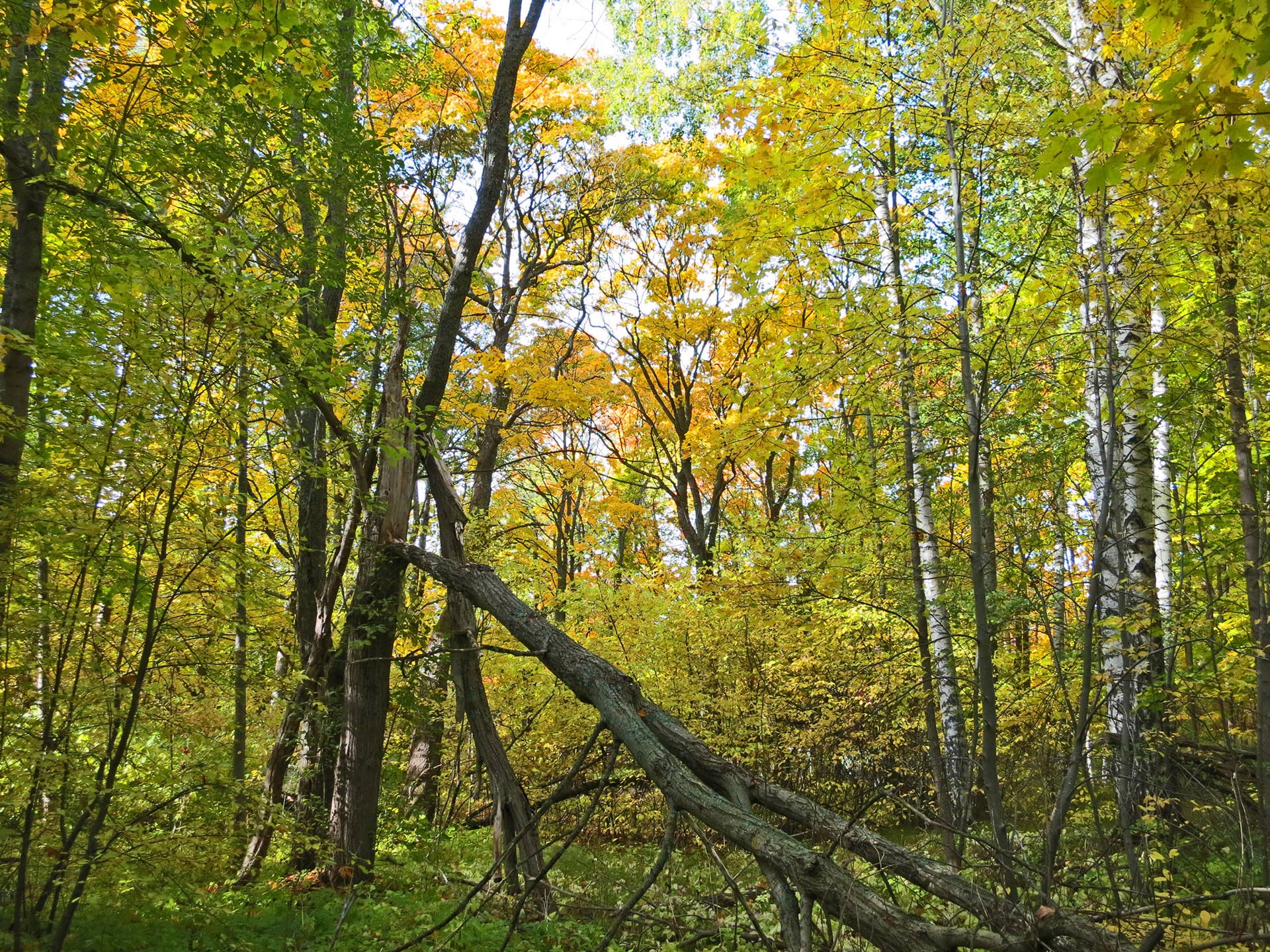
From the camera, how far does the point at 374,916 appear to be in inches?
186

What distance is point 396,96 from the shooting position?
27.9 ft

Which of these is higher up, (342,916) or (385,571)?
(385,571)

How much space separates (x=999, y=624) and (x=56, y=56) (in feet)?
19.8

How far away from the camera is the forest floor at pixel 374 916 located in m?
3.73

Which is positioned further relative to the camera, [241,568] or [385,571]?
[385,571]

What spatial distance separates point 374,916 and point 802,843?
4024 mm

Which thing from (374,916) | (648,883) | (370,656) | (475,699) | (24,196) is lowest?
(374,916)

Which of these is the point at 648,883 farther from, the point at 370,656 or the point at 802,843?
the point at 370,656

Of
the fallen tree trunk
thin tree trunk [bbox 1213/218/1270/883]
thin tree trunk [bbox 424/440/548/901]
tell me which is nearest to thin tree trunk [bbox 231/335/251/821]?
thin tree trunk [bbox 424/440/548/901]

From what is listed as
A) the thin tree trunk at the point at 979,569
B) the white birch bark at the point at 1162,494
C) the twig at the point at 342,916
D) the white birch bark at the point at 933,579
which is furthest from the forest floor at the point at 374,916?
the white birch bark at the point at 1162,494

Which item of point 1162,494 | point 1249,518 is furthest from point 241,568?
point 1162,494

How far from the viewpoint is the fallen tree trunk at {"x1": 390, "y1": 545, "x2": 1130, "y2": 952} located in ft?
5.38

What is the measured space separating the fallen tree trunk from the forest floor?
487 millimetres

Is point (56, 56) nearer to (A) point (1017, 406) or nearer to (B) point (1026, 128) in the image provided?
(B) point (1026, 128)
